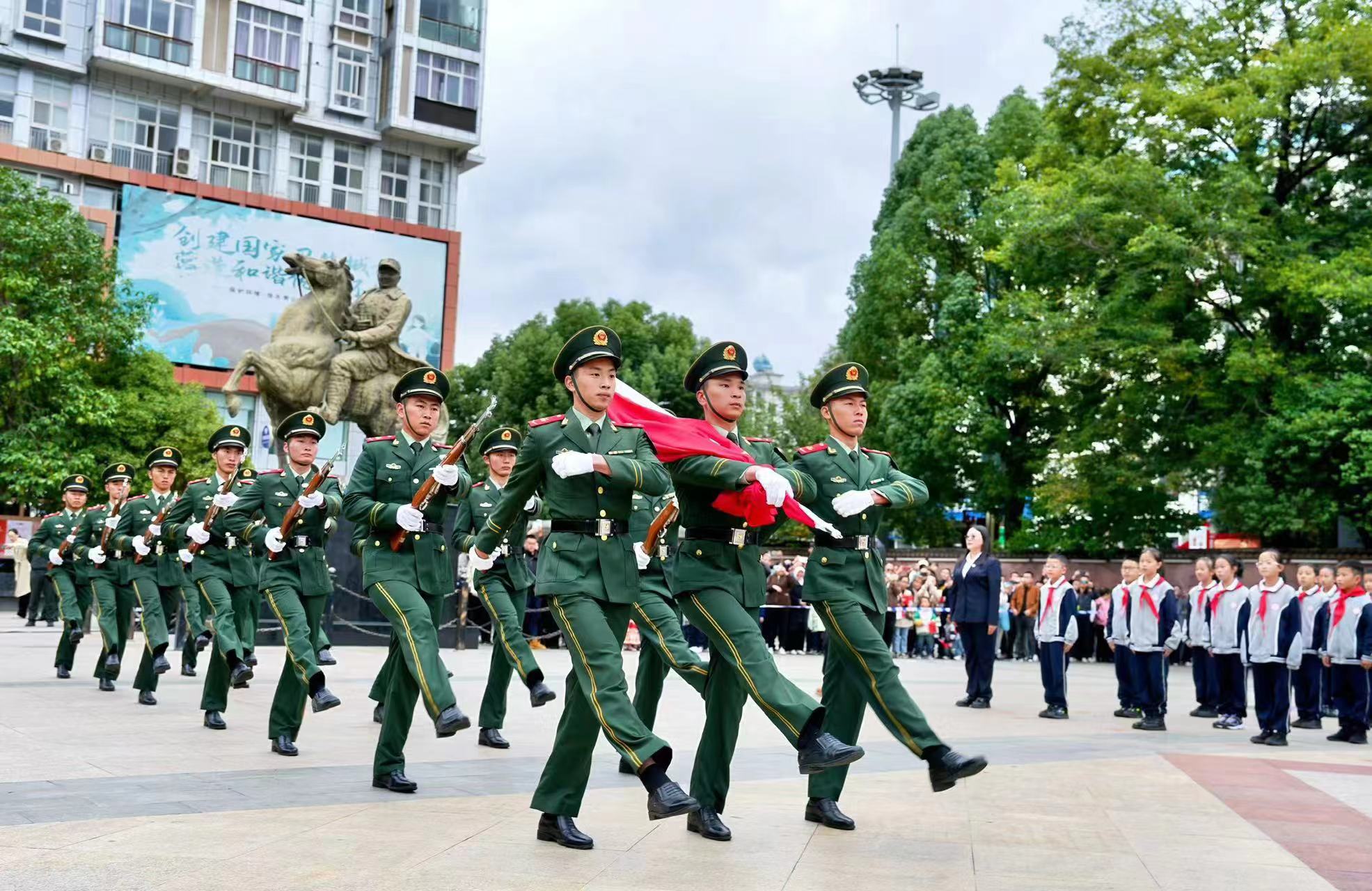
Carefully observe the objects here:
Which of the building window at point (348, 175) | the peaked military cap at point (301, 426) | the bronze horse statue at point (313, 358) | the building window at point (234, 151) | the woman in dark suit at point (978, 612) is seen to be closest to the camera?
the peaked military cap at point (301, 426)

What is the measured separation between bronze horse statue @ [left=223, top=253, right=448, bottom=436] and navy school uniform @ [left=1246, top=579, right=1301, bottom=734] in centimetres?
1390

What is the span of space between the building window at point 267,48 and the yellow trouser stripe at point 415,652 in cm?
5093

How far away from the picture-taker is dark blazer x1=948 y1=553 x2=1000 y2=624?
1500 cm

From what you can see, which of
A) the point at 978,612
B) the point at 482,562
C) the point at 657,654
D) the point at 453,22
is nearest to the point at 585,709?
the point at 657,654

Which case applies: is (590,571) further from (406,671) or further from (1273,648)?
(1273,648)

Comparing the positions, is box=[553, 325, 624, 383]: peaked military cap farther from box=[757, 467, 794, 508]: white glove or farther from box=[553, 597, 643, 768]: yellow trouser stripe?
box=[553, 597, 643, 768]: yellow trouser stripe

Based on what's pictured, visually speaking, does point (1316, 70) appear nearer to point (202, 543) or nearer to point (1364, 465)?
point (1364, 465)

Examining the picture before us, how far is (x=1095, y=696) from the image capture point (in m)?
17.8

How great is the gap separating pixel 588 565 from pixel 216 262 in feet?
162

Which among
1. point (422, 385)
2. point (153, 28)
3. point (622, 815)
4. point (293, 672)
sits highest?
point (153, 28)

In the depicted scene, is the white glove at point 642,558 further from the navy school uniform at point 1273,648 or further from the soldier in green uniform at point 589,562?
the navy school uniform at point 1273,648

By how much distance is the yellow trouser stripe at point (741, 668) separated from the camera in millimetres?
6094

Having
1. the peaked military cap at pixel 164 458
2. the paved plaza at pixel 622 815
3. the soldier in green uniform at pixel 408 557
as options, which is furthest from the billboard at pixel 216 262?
the soldier in green uniform at pixel 408 557

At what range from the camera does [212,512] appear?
11578mm
